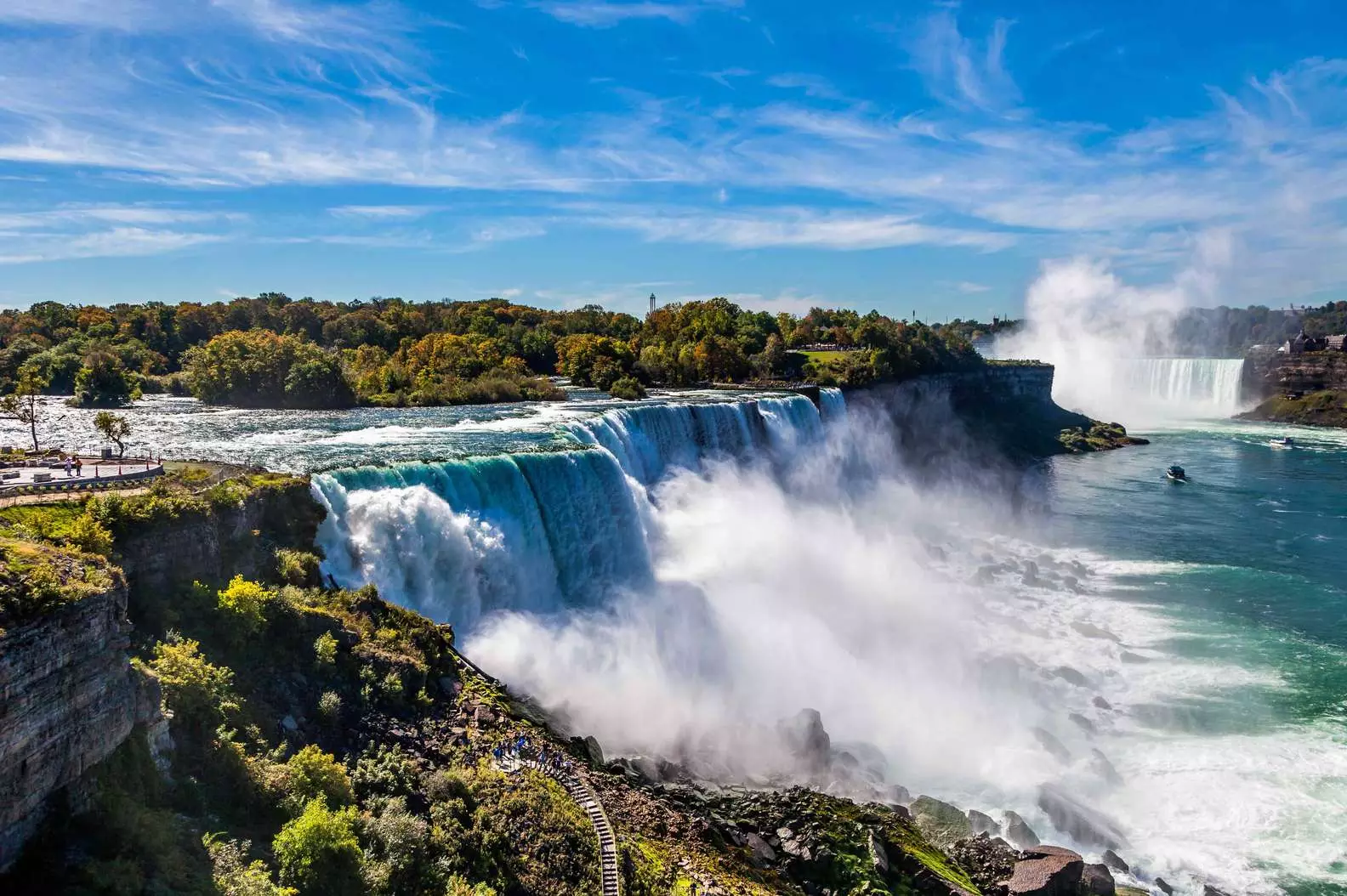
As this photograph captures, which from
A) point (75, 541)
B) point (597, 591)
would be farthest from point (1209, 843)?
point (75, 541)

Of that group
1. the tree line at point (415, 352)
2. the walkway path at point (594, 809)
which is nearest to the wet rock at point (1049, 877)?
the walkway path at point (594, 809)

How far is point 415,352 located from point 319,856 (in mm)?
55583

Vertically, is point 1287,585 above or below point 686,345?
below

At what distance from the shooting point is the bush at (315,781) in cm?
1151

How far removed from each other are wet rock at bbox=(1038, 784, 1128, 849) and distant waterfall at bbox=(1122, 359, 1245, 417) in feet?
305

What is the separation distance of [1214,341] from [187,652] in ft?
577

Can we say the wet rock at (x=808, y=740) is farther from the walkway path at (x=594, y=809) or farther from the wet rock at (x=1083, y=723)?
the wet rock at (x=1083, y=723)

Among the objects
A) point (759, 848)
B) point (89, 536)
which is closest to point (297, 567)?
point (89, 536)

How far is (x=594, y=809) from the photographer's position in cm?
1342

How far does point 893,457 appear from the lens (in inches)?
2203

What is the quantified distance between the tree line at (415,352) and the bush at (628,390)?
308 millimetres

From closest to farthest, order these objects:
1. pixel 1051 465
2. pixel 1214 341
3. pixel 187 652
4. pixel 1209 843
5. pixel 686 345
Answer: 1. pixel 187 652
2. pixel 1209 843
3. pixel 1051 465
4. pixel 686 345
5. pixel 1214 341

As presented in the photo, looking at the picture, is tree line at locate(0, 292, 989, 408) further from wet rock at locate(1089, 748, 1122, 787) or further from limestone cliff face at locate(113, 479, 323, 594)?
wet rock at locate(1089, 748, 1122, 787)

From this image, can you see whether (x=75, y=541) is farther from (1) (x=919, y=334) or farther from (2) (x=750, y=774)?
(1) (x=919, y=334)
